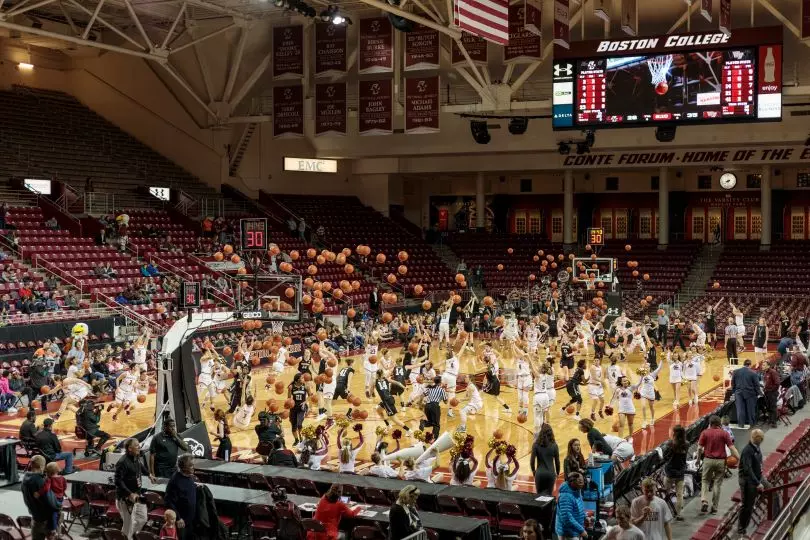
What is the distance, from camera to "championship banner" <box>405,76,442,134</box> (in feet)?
96.1

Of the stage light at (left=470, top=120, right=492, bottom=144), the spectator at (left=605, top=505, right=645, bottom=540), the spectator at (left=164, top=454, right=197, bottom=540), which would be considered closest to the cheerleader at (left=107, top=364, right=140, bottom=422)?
the spectator at (left=164, top=454, right=197, bottom=540)

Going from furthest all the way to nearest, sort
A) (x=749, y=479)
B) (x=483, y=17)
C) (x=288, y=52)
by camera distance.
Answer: (x=288, y=52) → (x=483, y=17) → (x=749, y=479)

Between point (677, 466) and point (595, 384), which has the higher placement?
point (595, 384)

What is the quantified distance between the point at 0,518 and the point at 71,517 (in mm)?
2750

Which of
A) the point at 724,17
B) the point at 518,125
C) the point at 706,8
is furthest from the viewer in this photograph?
the point at 518,125

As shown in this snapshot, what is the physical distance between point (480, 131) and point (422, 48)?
876cm

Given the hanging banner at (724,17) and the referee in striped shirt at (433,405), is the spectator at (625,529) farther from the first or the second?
the hanging banner at (724,17)

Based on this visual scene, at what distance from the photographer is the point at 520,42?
88.9ft

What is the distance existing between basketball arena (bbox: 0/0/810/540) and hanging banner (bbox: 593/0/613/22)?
0.28 feet

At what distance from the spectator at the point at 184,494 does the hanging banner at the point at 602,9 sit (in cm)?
1669

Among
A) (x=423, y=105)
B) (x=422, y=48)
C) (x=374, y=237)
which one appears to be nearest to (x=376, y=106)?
(x=423, y=105)

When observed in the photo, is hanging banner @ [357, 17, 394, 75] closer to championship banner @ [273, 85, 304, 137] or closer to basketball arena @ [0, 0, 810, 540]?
basketball arena @ [0, 0, 810, 540]

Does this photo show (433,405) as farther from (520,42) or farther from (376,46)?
(376,46)

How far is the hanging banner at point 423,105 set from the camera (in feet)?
96.1
